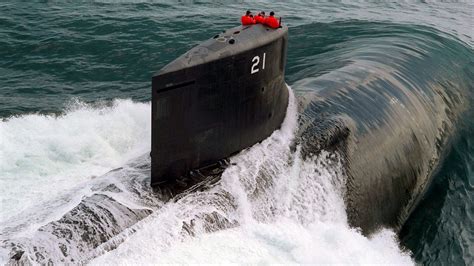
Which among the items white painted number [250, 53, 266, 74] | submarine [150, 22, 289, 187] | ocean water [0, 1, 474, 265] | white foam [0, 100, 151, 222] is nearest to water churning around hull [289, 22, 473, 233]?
ocean water [0, 1, 474, 265]

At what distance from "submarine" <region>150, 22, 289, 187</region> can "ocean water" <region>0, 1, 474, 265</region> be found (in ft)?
1.57

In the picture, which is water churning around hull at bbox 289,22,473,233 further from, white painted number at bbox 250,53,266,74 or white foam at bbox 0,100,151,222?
white foam at bbox 0,100,151,222

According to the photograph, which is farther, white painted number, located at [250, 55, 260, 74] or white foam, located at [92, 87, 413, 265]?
white painted number, located at [250, 55, 260, 74]

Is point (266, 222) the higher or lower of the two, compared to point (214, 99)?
lower

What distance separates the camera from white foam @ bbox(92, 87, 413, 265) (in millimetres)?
8438

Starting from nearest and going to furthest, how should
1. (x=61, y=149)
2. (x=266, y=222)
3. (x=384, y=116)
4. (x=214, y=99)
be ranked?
(x=214, y=99) < (x=266, y=222) < (x=61, y=149) < (x=384, y=116)

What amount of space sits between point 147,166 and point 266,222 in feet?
7.76

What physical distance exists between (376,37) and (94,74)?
1059 centimetres

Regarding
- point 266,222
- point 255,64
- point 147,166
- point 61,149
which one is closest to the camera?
point 255,64

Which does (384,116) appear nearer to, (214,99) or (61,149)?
(214,99)

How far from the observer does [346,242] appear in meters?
10.2

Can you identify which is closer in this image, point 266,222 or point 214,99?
point 214,99

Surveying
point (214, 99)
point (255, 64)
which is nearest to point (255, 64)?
point (255, 64)

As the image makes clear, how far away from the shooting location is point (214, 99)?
30.0ft
